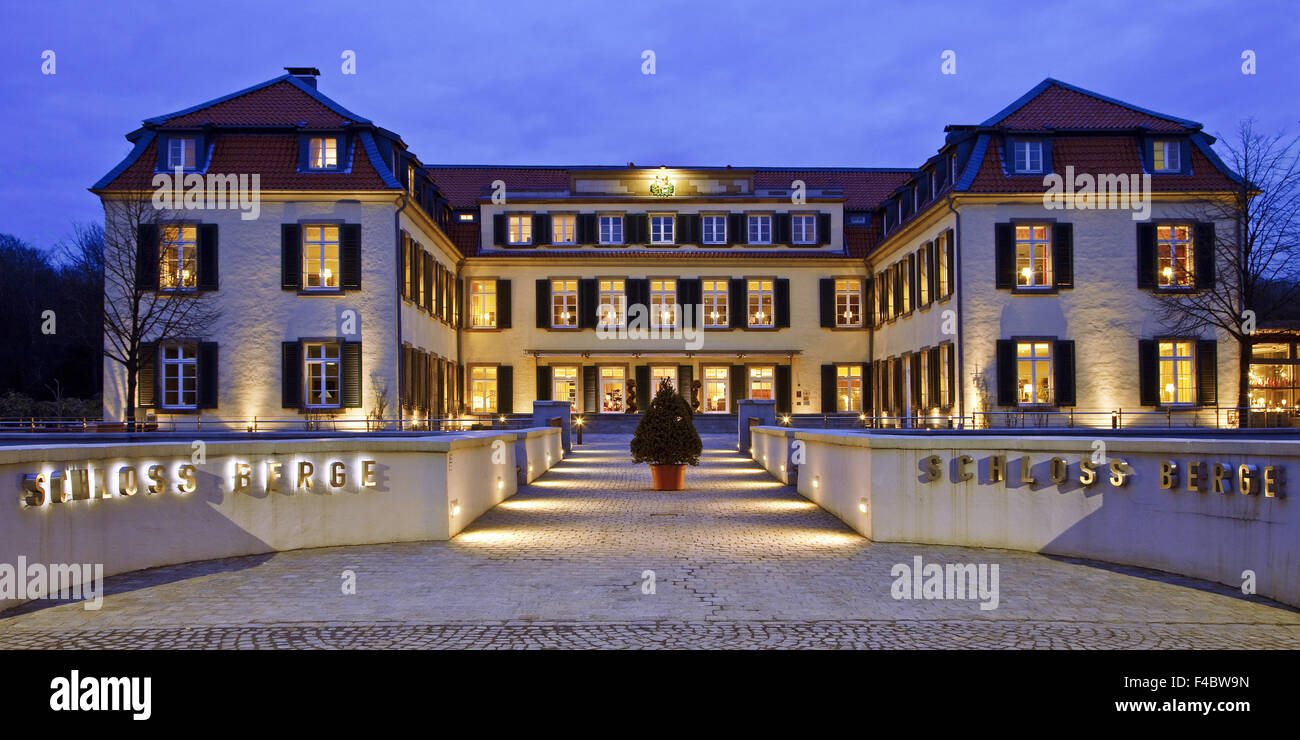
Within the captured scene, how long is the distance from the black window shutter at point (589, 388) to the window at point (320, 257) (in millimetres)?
14473

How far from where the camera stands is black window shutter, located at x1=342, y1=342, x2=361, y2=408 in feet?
98.4

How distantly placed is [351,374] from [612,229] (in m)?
16.6

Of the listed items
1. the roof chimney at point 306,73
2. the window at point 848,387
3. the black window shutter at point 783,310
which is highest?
the roof chimney at point 306,73

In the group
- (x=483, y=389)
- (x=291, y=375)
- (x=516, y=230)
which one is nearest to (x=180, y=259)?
(x=291, y=375)

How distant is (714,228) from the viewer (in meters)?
44.2

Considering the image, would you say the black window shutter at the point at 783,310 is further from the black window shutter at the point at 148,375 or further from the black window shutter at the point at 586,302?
the black window shutter at the point at 148,375

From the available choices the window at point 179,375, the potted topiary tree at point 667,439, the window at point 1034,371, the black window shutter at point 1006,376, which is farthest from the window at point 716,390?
the potted topiary tree at point 667,439

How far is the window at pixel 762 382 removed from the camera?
4384 centimetres

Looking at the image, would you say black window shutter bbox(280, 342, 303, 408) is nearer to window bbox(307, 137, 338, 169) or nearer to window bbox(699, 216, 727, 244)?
window bbox(307, 137, 338, 169)

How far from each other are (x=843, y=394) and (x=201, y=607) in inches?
1488

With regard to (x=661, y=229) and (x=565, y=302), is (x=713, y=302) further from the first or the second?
(x=565, y=302)

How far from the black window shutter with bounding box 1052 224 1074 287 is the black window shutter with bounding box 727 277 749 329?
14.8 metres

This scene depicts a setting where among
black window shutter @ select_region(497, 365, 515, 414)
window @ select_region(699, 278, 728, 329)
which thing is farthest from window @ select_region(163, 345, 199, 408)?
window @ select_region(699, 278, 728, 329)
